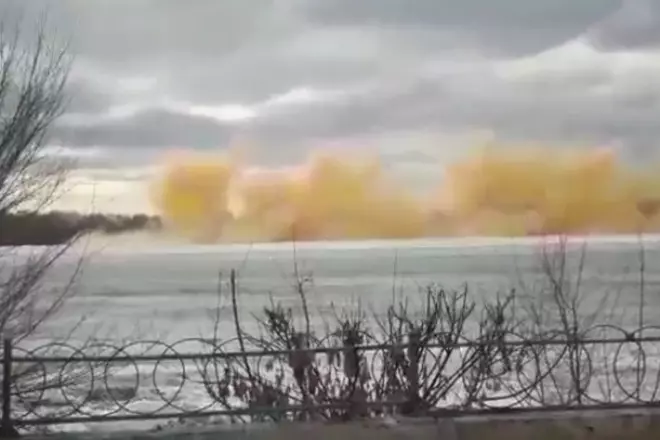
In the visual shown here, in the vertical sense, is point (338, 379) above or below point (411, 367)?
below

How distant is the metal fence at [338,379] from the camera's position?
4559 mm

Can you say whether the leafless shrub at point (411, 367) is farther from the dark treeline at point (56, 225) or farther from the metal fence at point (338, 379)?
the dark treeline at point (56, 225)

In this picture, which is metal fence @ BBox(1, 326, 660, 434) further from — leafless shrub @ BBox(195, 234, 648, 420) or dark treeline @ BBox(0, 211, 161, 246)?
dark treeline @ BBox(0, 211, 161, 246)

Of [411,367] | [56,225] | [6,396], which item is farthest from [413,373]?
[56,225]

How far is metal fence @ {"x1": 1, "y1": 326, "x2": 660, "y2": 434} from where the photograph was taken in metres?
4.56

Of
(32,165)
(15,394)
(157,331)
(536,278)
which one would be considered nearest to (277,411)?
(15,394)

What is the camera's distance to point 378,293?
14.9m

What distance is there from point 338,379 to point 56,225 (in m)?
3.30

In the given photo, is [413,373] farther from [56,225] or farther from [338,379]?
[56,225]

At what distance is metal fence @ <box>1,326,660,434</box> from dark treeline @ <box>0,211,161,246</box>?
4.59 ft

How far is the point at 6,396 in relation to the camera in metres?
4.31

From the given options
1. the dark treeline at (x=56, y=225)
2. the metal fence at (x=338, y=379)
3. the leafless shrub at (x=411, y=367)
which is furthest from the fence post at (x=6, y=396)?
the dark treeline at (x=56, y=225)

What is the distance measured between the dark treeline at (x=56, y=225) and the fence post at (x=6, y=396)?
3.31 meters

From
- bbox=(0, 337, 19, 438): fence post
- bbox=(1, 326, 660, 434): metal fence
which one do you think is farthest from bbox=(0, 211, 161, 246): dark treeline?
bbox=(0, 337, 19, 438): fence post
